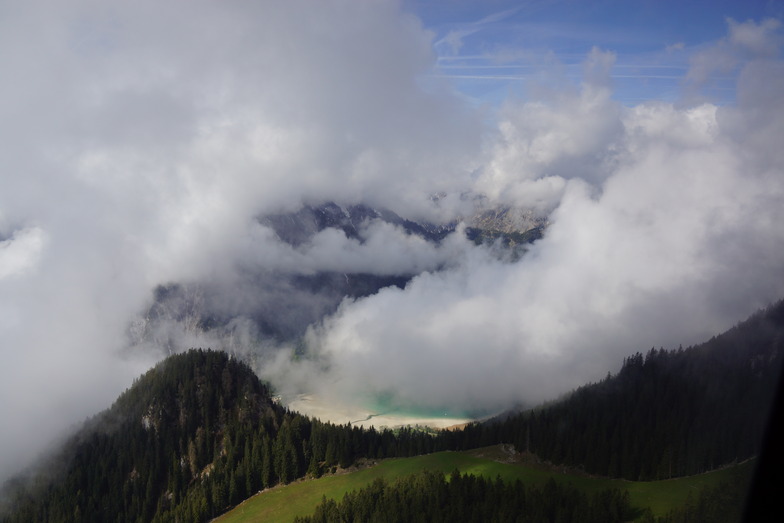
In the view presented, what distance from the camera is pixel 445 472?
115062 mm

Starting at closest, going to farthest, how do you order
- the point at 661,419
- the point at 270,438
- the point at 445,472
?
the point at 445,472 < the point at 661,419 < the point at 270,438

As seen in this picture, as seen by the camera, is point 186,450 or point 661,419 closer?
point 661,419

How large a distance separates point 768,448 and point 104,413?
20539 centimetres

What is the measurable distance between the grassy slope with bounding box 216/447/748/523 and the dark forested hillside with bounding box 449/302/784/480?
33.3ft

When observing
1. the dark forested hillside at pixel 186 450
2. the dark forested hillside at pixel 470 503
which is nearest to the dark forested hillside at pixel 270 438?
the dark forested hillside at pixel 186 450

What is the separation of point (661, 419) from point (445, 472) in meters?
76.1

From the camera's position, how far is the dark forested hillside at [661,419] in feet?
397

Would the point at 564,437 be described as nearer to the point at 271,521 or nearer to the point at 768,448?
the point at 271,521

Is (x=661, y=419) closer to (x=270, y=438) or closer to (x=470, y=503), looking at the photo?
(x=470, y=503)

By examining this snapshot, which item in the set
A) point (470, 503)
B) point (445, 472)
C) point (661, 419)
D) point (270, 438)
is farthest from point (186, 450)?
point (661, 419)

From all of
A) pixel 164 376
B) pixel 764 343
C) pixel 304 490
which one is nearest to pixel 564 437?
pixel 304 490

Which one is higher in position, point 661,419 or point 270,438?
point 270,438

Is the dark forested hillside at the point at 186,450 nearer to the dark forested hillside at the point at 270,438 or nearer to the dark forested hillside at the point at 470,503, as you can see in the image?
the dark forested hillside at the point at 270,438

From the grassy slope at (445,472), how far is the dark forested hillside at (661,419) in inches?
399
